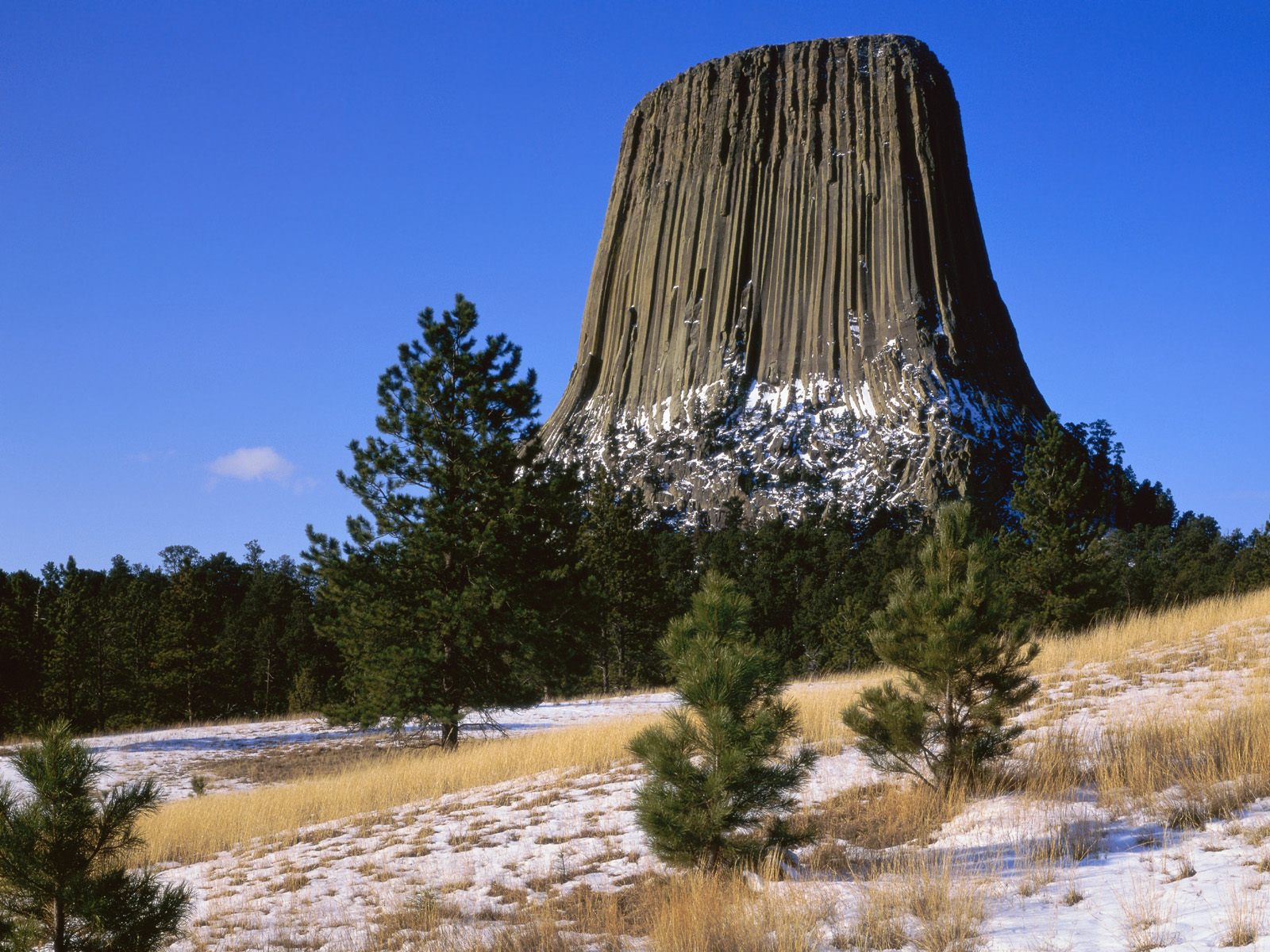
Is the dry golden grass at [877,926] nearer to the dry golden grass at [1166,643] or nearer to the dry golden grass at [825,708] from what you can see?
the dry golden grass at [825,708]

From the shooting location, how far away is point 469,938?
527cm

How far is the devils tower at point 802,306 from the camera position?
81.1 m

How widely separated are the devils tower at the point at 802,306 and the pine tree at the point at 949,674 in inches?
2679

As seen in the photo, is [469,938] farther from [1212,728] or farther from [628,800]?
[1212,728]

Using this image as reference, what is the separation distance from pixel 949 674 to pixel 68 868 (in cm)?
593

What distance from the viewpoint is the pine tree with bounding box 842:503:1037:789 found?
7422 millimetres

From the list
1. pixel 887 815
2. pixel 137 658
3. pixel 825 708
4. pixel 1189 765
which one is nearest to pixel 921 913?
pixel 887 815

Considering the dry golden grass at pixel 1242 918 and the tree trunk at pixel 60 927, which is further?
the tree trunk at pixel 60 927

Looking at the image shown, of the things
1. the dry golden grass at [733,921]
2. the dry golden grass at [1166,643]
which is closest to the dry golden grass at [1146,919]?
A: the dry golden grass at [733,921]

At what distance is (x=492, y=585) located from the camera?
55.5 ft

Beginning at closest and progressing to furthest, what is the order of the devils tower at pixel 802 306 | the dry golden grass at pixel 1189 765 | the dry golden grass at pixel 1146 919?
the dry golden grass at pixel 1146 919 < the dry golden grass at pixel 1189 765 < the devils tower at pixel 802 306

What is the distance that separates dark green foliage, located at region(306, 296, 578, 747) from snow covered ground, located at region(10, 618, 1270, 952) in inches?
239

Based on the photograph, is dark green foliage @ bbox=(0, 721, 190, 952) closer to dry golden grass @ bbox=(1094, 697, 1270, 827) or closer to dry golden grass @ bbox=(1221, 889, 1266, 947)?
dry golden grass @ bbox=(1221, 889, 1266, 947)

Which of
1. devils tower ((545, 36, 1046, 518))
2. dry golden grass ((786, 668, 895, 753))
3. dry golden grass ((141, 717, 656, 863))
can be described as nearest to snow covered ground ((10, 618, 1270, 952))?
dry golden grass ((141, 717, 656, 863))
